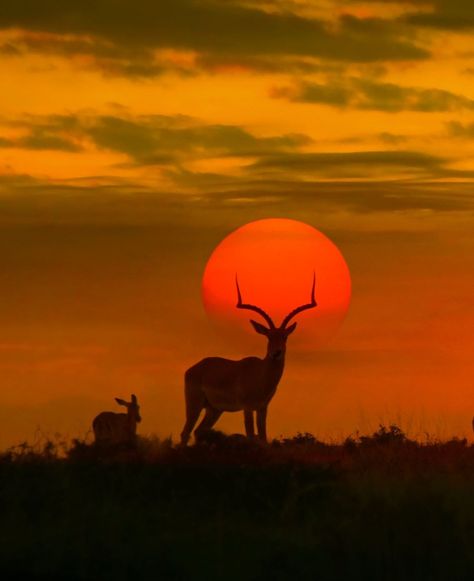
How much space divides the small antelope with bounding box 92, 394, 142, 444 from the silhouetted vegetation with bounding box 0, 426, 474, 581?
22.1 feet

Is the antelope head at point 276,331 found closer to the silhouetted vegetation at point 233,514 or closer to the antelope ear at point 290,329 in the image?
the antelope ear at point 290,329

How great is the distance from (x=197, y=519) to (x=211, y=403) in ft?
48.3

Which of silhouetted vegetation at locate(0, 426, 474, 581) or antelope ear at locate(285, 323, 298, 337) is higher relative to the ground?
antelope ear at locate(285, 323, 298, 337)

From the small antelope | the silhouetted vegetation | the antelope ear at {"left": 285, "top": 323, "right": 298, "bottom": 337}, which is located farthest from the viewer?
the antelope ear at {"left": 285, "top": 323, "right": 298, "bottom": 337}

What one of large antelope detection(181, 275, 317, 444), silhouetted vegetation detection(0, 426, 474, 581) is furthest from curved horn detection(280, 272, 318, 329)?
silhouetted vegetation detection(0, 426, 474, 581)

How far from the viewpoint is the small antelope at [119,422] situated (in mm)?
30688

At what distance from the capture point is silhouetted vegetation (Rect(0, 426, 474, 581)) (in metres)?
15.3

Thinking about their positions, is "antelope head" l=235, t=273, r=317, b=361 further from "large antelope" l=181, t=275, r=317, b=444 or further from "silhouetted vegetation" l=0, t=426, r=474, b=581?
"silhouetted vegetation" l=0, t=426, r=474, b=581

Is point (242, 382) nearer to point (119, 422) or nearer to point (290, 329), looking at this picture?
point (290, 329)

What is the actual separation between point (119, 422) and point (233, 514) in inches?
528

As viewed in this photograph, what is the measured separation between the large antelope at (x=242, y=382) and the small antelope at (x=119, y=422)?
108 centimetres

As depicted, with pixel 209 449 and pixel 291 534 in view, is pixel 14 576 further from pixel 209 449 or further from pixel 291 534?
pixel 209 449

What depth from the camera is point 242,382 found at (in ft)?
104

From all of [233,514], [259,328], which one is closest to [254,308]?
[259,328]
